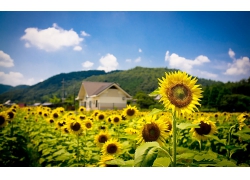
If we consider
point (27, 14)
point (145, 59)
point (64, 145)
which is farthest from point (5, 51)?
point (145, 59)

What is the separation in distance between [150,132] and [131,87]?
5.75ft

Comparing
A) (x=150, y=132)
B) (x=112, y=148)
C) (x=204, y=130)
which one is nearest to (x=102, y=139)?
(x=112, y=148)

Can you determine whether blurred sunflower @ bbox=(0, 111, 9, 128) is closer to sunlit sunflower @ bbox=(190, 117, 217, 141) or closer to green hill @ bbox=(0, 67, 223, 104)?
green hill @ bbox=(0, 67, 223, 104)

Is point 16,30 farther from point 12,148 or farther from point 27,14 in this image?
point 12,148

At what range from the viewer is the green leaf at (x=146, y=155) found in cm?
107

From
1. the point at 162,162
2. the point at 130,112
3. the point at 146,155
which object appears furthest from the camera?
the point at 130,112

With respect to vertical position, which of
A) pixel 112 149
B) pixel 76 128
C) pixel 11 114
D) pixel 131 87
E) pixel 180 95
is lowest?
pixel 112 149

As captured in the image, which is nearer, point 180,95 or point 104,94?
point 180,95

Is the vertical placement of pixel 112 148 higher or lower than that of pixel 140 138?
lower

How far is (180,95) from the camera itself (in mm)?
1320

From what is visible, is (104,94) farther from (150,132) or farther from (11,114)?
(150,132)

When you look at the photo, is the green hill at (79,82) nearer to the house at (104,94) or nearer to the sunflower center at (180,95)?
the house at (104,94)
